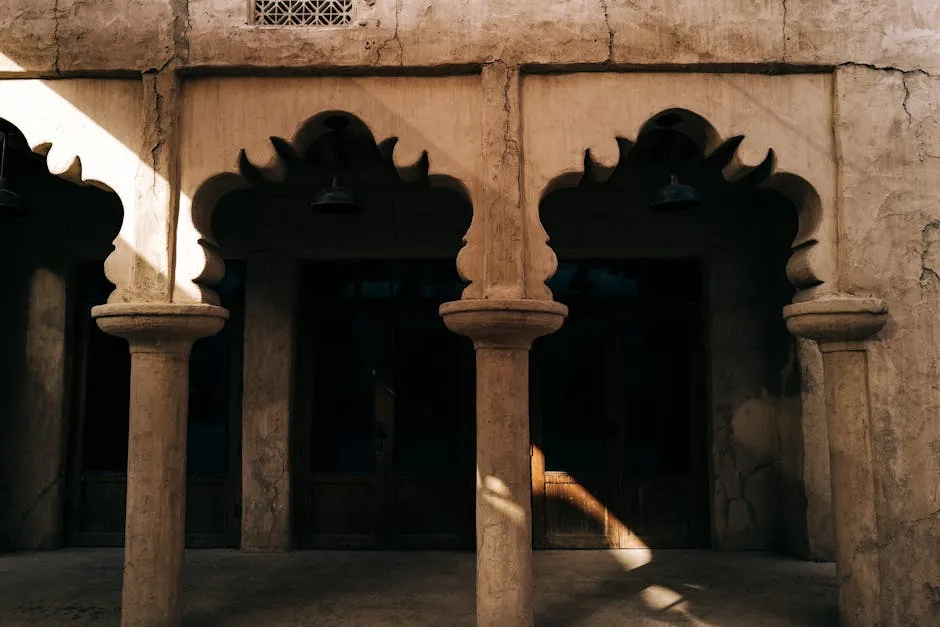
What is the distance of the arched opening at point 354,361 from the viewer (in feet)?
23.0

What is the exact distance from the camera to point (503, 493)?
14.4ft

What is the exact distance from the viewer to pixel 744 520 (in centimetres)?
688

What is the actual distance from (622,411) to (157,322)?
182 inches

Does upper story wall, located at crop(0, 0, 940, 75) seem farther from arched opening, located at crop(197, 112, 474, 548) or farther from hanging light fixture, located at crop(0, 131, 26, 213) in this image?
arched opening, located at crop(197, 112, 474, 548)

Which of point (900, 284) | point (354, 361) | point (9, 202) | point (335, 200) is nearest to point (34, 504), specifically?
point (9, 202)

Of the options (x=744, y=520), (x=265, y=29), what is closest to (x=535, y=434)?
(x=744, y=520)

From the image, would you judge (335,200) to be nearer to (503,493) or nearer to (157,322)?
(157,322)

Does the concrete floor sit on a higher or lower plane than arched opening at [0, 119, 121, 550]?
lower

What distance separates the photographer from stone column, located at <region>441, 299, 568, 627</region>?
433 centimetres

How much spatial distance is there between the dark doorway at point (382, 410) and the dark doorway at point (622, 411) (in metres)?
0.87

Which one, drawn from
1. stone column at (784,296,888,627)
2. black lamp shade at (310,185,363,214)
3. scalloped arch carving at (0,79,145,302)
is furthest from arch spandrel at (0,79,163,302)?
stone column at (784,296,888,627)

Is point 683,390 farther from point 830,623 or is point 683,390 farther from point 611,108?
point 611,108

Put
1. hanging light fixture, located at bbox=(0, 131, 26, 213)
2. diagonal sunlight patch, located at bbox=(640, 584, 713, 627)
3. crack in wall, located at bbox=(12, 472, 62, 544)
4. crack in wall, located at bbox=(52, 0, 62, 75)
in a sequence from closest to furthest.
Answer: crack in wall, located at bbox=(52, 0, 62, 75), diagonal sunlight patch, located at bbox=(640, 584, 713, 627), hanging light fixture, located at bbox=(0, 131, 26, 213), crack in wall, located at bbox=(12, 472, 62, 544)

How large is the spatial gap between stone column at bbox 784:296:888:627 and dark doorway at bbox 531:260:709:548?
2.63 meters
